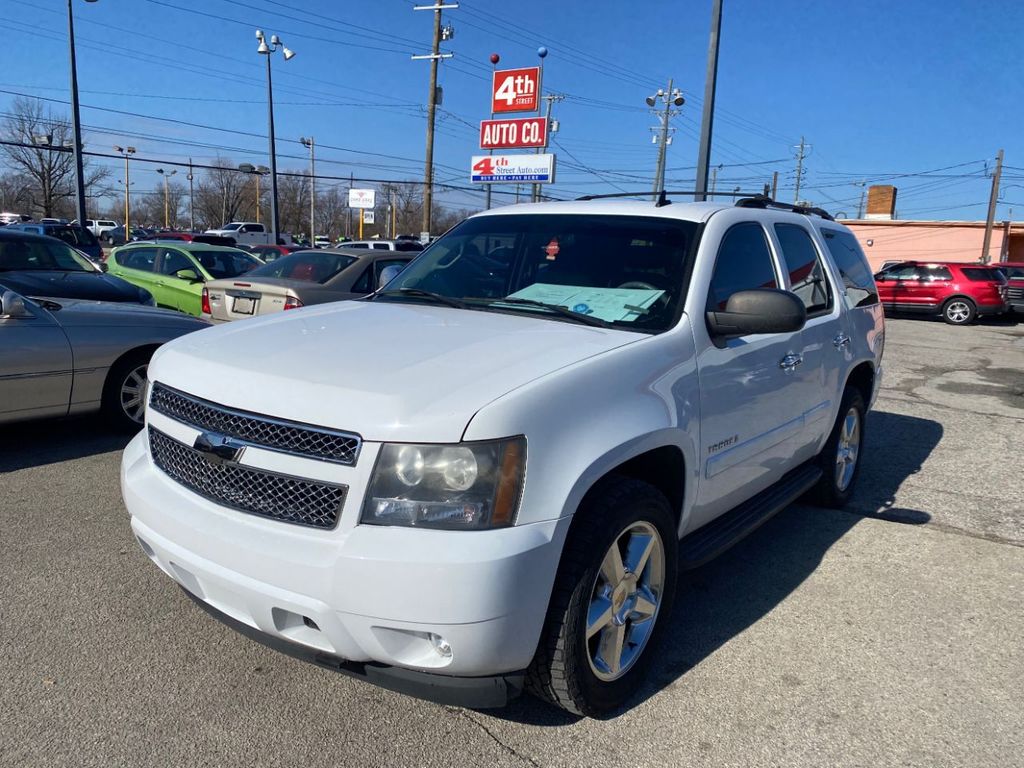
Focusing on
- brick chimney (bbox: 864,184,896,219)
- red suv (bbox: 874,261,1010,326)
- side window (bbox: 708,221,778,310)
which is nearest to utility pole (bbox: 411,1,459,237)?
red suv (bbox: 874,261,1010,326)

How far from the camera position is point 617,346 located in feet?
9.28

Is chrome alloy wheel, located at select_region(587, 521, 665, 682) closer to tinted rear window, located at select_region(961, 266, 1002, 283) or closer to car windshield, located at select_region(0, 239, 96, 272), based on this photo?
car windshield, located at select_region(0, 239, 96, 272)

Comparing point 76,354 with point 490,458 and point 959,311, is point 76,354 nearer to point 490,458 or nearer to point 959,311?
point 490,458

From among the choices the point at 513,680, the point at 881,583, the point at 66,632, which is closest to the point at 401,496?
the point at 513,680

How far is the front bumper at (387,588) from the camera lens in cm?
220

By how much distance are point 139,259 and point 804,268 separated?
11.2 metres

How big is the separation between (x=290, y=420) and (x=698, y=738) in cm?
173

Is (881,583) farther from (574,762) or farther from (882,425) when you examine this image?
(882,425)

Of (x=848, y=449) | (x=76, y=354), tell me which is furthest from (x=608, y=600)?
(x=76, y=354)

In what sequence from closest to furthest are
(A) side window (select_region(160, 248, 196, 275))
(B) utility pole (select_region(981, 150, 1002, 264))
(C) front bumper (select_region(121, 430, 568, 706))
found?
(C) front bumper (select_region(121, 430, 568, 706)) → (A) side window (select_region(160, 248, 196, 275)) → (B) utility pole (select_region(981, 150, 1002, 264))

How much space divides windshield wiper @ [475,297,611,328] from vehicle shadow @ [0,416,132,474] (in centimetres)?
370

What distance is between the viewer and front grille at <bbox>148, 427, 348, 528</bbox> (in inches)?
92.2

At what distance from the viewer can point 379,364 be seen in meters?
2.61

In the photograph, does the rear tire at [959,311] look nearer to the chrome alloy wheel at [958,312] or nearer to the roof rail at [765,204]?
the chrome alloy wheel at [958,312]
